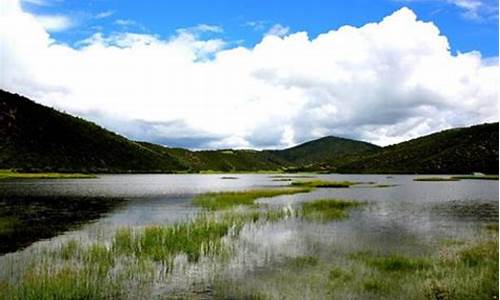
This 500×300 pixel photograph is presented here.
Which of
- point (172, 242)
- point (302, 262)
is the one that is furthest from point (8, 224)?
point (302, 262)

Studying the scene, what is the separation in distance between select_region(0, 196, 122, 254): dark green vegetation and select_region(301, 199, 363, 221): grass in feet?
74.2

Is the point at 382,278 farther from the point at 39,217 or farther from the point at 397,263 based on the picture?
the point at 39,217

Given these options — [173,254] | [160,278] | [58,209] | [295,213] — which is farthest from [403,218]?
[58,209]

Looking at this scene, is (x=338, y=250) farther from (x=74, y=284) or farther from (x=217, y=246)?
(x=74, y=284)

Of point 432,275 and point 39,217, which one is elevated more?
point 39,217

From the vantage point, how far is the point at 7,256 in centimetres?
2947

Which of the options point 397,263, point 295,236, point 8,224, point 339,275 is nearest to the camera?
point 339,275

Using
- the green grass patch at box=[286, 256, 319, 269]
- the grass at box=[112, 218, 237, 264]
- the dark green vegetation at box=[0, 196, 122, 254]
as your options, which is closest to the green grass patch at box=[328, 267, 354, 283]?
the green grass patch at box=[286, 256, 319, 269]

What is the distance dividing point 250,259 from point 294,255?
2.74 metres

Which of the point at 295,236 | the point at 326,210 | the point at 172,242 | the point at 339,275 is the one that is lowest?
the point at 339,275

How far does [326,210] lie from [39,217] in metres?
30.5

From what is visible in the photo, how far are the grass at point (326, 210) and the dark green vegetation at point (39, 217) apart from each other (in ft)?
74.2

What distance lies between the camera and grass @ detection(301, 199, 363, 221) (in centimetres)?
4781

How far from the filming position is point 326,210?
5359 cm
